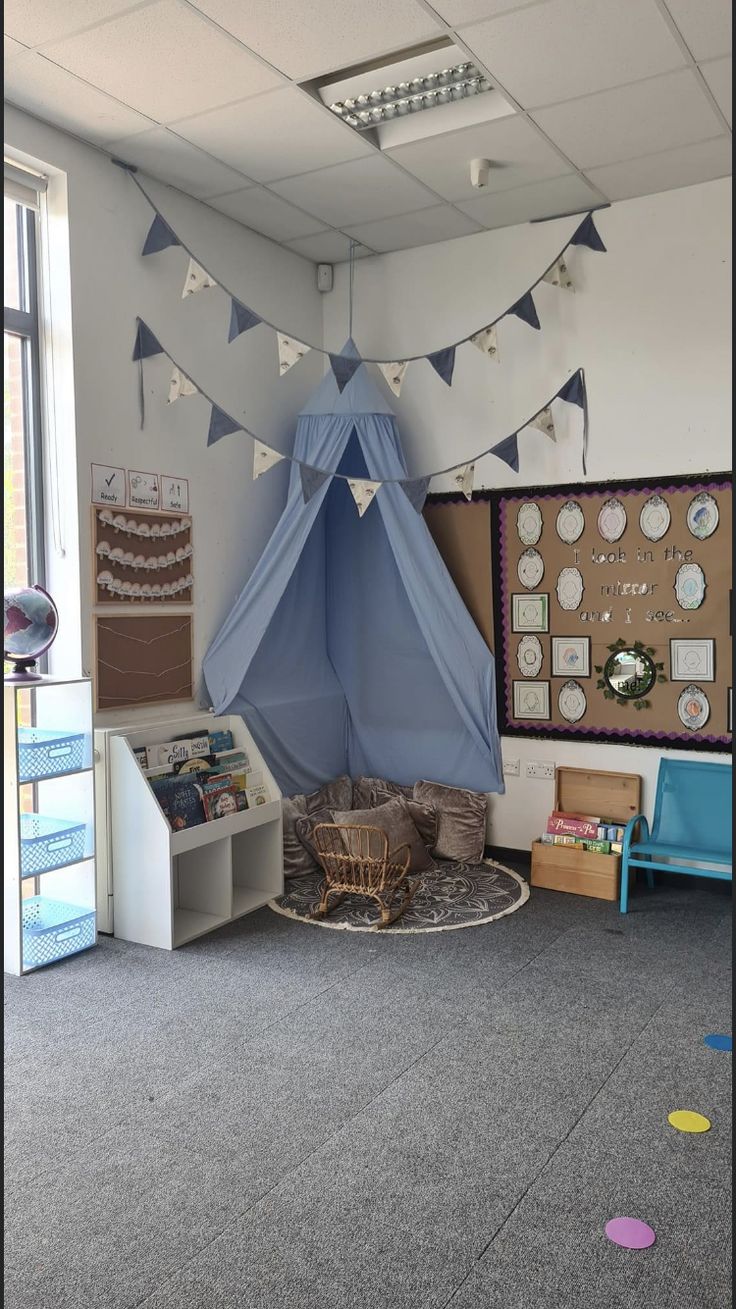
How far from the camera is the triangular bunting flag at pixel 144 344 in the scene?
13.3ft

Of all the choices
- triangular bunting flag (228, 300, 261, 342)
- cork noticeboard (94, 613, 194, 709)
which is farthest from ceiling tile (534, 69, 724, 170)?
cork noticeboard (94, 613, 194, 709)

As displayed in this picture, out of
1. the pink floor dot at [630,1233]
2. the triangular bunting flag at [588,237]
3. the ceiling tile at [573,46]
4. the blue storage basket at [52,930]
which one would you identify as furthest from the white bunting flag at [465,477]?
the pink floor dot at [630,1233]

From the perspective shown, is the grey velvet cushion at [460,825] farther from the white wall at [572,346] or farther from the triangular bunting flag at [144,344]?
the triangular bunting flag at [144,344]

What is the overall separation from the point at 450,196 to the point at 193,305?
4.01ft

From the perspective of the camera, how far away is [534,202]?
4430 mm

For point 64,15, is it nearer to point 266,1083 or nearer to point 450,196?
point 450,196

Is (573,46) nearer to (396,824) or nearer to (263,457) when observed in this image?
(263,457)

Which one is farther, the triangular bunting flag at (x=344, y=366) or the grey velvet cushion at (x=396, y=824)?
the triangular bunting flag at (x=344, y=366)

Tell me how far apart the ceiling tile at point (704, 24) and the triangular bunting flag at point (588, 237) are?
1135 millimetres

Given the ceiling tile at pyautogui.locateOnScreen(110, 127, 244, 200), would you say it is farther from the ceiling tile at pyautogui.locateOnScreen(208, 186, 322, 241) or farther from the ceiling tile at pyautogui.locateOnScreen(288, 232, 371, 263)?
the ceiling tile at pyautogui.locateOnScreen(288, 232, 371, 263)

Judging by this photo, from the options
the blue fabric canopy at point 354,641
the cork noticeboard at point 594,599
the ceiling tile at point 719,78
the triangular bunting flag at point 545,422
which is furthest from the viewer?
the blue fabric canopy at point 354,641

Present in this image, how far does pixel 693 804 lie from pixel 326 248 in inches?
126

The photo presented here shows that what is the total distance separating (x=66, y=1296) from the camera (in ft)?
6.38

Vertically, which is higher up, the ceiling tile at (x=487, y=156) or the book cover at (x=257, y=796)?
the ceiling tile at (x=487, y=156)
